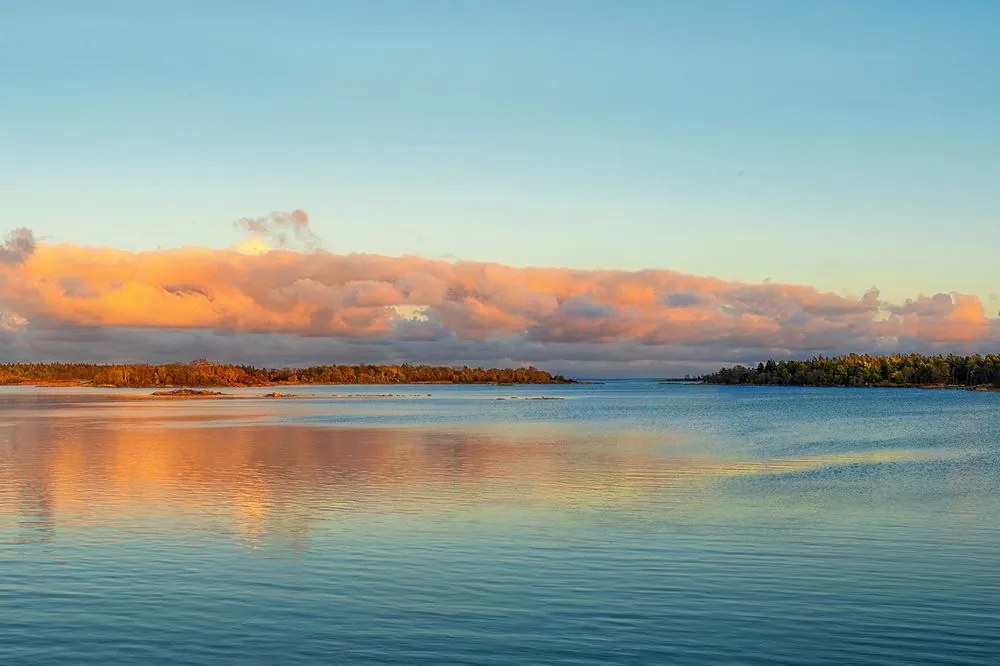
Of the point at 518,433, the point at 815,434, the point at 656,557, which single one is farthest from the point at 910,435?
the point at 656,557

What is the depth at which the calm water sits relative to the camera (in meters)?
15.8

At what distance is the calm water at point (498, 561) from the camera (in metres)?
15.8

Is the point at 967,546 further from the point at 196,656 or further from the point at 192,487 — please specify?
the point at 192,487

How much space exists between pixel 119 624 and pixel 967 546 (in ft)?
63.4

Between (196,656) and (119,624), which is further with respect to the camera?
(119,624)

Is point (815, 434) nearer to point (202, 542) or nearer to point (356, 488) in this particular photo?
point (356, 488)

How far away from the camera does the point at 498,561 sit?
2216cm

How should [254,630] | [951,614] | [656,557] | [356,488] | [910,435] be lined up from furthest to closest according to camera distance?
[910,435], [356,488], [656,557], [951,614], [254,630]

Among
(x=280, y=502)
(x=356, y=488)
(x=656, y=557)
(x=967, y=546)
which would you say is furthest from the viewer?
(x=356, y=488)

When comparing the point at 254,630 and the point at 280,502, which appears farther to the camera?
the point at 280,502

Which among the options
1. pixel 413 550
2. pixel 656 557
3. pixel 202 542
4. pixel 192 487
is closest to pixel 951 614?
pixel 656 557

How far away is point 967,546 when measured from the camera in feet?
80.4

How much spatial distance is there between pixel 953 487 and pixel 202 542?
27.5 m

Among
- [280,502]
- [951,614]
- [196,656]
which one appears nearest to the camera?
[196,656]
